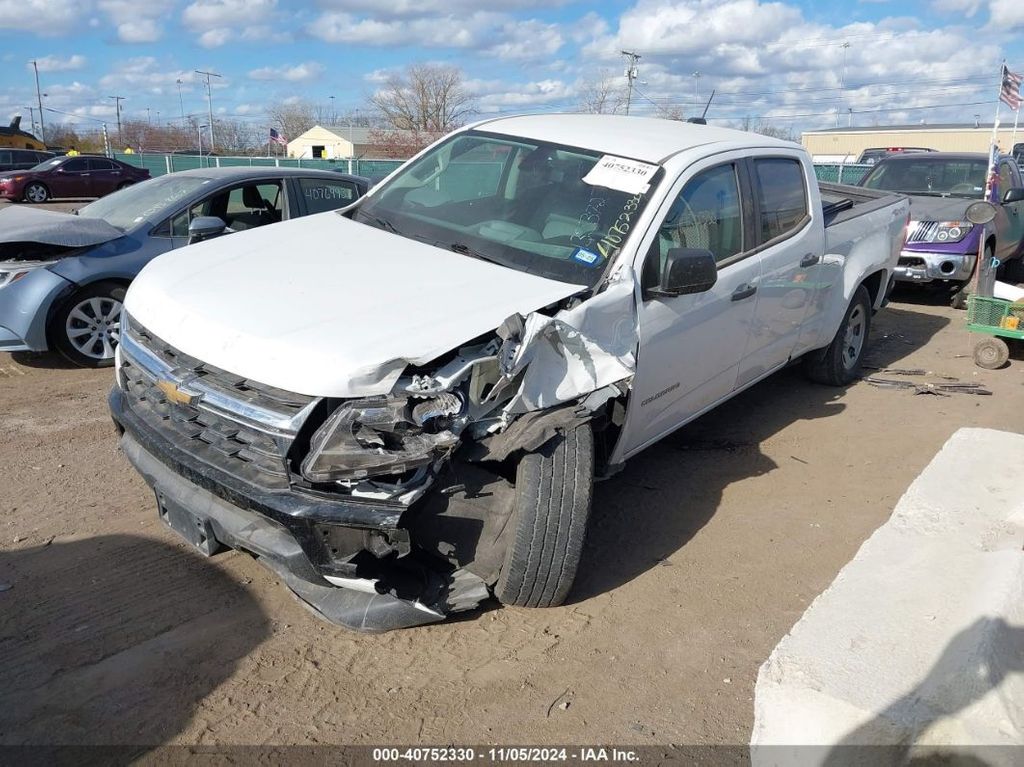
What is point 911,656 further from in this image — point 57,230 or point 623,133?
point 57,230

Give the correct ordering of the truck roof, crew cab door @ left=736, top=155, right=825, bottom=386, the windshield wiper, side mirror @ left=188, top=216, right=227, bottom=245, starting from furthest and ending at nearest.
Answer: side mirror @ left=188, top=216, right=227, bottom=245 → crew cab door @ left=736, top=155, right=825, bottom=386 → the truck roof → the windshield wiper

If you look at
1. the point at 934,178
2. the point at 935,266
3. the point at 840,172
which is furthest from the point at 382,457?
the point at 840,172

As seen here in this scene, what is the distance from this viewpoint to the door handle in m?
4.42

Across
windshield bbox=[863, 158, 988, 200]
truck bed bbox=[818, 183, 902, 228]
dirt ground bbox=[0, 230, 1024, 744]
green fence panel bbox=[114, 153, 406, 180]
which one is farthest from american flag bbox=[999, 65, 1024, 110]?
green fence panel bbox=[114, 153, 406, 180]

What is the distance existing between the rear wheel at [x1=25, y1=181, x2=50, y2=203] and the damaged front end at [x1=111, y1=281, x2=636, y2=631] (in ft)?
84.4

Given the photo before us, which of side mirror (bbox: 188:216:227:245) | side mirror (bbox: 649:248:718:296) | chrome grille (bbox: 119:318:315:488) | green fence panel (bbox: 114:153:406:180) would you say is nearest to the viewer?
chrome grille (bbox: 119:318:315:488)

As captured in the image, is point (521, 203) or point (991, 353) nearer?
point (521, 203)

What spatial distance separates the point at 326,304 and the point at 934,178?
33.4 ft

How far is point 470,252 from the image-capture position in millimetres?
3920

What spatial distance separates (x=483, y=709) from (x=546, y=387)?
1.20 meters

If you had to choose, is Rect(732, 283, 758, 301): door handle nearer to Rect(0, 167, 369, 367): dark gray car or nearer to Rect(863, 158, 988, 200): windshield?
Rect(0, 167, 369, 367): dark gray car

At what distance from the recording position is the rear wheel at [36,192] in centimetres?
2497

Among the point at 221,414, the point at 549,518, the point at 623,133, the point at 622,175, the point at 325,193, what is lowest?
the point at 549,518

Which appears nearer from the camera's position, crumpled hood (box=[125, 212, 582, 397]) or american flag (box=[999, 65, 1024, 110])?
crumpled hood (box=[125, 212, 582, 397])
